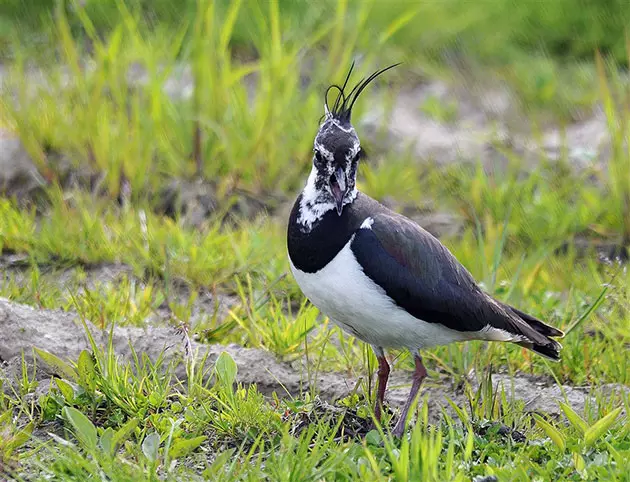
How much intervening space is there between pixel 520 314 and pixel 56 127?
308 centimetres

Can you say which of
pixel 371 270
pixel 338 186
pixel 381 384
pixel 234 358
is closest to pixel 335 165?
pixel 338 186

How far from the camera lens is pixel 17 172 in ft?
18.9

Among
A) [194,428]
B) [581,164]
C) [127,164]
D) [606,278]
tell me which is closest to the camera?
[194,428]

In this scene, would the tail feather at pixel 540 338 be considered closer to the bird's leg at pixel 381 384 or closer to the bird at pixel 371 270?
the bird at pixel 371 270

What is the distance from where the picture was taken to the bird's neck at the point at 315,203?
363 centimetres

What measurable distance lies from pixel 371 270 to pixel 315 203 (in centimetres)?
32

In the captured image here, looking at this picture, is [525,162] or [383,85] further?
[383,85]

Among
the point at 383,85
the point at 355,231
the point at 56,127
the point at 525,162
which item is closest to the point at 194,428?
the point at 355,231

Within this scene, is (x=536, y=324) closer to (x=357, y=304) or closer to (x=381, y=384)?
(x=381, y=384)

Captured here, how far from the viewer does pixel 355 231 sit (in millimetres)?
3629

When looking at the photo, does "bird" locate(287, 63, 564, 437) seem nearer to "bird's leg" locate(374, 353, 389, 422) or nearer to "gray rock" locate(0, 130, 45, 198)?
"bird's leg" locate(374, 353, 389, 422)

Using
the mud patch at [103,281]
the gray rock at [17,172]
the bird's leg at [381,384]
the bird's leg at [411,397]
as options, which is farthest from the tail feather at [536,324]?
the gray rock at [17,172]

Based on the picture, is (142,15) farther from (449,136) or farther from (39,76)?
(449,136)

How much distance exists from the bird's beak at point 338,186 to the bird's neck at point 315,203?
0.13 ft
